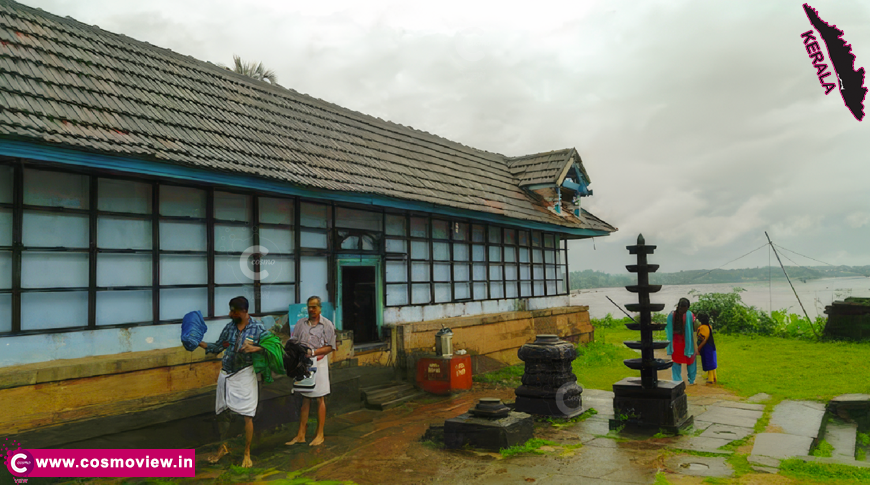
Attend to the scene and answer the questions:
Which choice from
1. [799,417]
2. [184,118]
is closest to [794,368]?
[799,417]

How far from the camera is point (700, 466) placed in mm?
6203

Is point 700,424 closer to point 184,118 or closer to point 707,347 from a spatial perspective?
point 707,347

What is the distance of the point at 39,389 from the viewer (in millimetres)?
6059

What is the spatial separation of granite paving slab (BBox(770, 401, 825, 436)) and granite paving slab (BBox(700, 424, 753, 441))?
0.54 meters

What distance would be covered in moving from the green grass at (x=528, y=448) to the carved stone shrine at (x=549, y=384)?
4.45 feet

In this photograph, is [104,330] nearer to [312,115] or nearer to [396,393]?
[396,393]

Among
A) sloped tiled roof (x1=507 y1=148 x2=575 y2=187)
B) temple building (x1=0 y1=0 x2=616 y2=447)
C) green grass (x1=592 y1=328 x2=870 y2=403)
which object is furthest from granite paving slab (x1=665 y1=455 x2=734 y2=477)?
sloped tiled roof (x1=507 y1=148 x2=575 y2=187)

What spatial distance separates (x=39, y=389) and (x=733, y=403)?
10095 mm

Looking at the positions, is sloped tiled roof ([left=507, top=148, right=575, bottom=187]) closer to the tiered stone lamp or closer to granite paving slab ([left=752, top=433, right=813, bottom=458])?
the tiered stone lamp

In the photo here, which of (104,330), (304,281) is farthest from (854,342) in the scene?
(104,330)

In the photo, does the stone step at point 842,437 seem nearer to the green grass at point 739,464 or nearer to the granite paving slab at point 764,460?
the granite paving slab at point 764,460

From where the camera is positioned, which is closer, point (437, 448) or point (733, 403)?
point (437, 448)

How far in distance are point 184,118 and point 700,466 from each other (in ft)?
27.3

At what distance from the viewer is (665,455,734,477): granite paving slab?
5.95 metres
